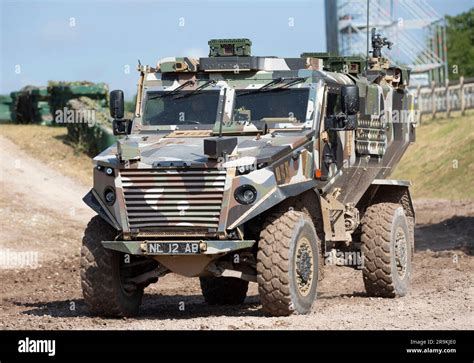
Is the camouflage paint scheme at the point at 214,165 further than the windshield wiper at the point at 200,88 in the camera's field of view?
No

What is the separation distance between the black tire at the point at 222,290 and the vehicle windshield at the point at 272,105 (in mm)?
2285

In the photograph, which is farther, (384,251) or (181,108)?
(384,251)

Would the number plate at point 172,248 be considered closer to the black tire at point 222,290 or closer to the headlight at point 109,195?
the headlight at point 109,195

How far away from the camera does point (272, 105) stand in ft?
43.2

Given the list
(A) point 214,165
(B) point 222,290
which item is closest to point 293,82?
(A) point 214,165

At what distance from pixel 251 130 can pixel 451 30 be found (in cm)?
5087

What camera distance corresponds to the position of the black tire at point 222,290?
573 inches

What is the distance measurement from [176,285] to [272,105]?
472 centimetres

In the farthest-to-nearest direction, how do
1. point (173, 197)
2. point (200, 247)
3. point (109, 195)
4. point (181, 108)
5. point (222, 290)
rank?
point (222, 290) < point (181, 108) < point (109, 195) < point (173, 197) < point (200, 247)

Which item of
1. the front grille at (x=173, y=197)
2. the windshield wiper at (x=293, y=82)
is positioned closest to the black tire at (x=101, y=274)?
the front grille at (x=173, y=197)

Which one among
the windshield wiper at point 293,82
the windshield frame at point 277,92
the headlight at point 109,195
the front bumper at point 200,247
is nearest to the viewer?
the front bumper at point 200,247

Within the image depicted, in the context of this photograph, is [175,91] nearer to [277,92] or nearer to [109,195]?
[277,92]

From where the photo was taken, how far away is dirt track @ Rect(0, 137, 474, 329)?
11.9 metres
